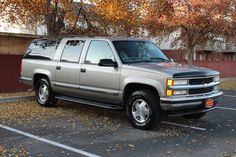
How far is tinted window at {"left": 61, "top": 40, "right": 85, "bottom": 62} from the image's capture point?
10531 mm

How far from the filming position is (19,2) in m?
13.8

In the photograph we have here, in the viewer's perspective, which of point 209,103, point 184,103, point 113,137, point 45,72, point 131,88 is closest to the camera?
point 113,137

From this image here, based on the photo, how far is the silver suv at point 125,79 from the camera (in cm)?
852

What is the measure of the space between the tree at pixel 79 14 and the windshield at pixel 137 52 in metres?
4.84

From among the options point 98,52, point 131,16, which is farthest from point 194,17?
point 98,52

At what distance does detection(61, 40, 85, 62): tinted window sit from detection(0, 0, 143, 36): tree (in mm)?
3402

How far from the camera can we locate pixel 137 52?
980 cm

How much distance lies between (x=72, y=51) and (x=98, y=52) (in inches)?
42.4

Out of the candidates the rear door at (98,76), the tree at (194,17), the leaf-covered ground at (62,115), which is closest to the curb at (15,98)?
the leaf-covered ground at (62,115)

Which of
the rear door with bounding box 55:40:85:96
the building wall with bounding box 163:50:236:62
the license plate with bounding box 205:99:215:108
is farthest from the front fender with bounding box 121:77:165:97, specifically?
the building wall with bounding box 163:50:236:62

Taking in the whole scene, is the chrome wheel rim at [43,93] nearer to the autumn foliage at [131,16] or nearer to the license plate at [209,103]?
the autumn foliage at [131,16]

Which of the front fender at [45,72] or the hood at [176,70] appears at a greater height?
the hood at [176,70]

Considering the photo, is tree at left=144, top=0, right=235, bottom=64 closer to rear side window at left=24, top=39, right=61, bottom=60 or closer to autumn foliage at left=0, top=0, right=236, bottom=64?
autumn foliage at left=0, top=0, right=236, bottom=64

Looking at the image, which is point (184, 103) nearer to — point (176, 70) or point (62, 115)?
point (176, 70)
